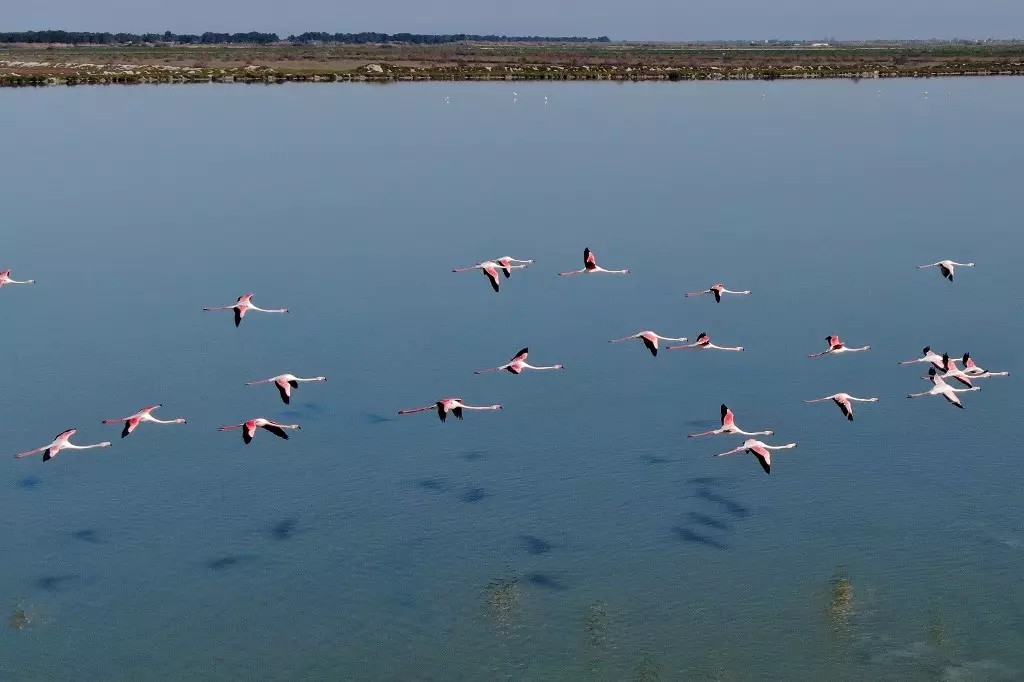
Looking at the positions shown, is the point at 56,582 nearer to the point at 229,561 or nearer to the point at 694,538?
the point at 229,561

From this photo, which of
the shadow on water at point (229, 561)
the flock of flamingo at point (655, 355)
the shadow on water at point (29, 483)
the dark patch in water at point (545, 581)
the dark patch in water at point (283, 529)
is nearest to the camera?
the dark patch in water at point (545, 581)

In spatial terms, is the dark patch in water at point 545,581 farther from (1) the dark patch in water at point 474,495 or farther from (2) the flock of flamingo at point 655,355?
(2) the flock of flamingo at point 655,355

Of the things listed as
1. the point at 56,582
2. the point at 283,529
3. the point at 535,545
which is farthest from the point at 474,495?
the point at 56,582

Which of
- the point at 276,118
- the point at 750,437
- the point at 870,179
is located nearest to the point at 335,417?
the point at 750,437

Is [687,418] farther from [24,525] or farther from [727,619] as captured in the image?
[24,525]

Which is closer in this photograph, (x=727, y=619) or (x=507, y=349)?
(x=727, y=619)

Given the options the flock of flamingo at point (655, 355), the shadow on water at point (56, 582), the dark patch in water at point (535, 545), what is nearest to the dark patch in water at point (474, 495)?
the flock of flamingo at point (655, 355)

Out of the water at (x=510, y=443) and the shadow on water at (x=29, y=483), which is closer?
the water at (x=510, y=443)

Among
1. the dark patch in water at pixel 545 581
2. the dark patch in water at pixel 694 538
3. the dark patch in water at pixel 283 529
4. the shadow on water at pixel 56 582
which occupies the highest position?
the dark patch in water at pixel 694 538
